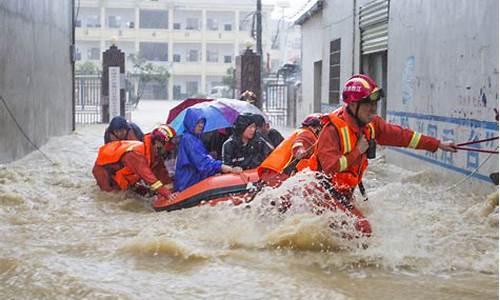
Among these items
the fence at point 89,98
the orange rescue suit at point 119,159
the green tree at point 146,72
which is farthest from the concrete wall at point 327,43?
the green tree at point 146,72

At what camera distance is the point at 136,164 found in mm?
8250

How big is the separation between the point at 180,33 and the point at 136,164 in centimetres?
5237

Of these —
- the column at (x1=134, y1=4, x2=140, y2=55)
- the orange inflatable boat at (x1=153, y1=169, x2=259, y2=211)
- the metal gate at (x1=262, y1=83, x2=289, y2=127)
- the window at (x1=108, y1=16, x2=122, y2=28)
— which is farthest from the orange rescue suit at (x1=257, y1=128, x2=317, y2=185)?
the window at (x1=108, y1=16, x2=122, y2=28)

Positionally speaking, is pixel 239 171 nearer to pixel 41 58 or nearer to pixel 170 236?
pixel 170 236

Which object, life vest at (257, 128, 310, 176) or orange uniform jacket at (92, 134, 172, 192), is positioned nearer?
life vest at (257, 128, 310, 176)

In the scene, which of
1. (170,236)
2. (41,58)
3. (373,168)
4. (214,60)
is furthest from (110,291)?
(214,60)

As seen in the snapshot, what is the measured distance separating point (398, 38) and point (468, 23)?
3152mm

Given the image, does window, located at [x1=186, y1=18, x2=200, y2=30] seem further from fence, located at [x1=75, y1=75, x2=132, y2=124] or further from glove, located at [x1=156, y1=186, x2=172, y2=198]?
glove, located at [x1=156, y1=186, x2=172, y2=198]

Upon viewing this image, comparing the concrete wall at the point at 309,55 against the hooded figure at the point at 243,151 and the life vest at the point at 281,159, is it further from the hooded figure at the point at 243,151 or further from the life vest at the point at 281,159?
the life vest at the point at 281,159

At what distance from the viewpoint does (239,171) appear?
8.01 m

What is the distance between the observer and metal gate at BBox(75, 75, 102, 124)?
26.6 m

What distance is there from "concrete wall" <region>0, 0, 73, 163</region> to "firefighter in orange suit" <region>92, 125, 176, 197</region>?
2.87 metres

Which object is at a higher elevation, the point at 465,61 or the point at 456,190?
the point at 465,61

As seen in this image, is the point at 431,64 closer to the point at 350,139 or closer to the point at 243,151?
the point at 243,151
